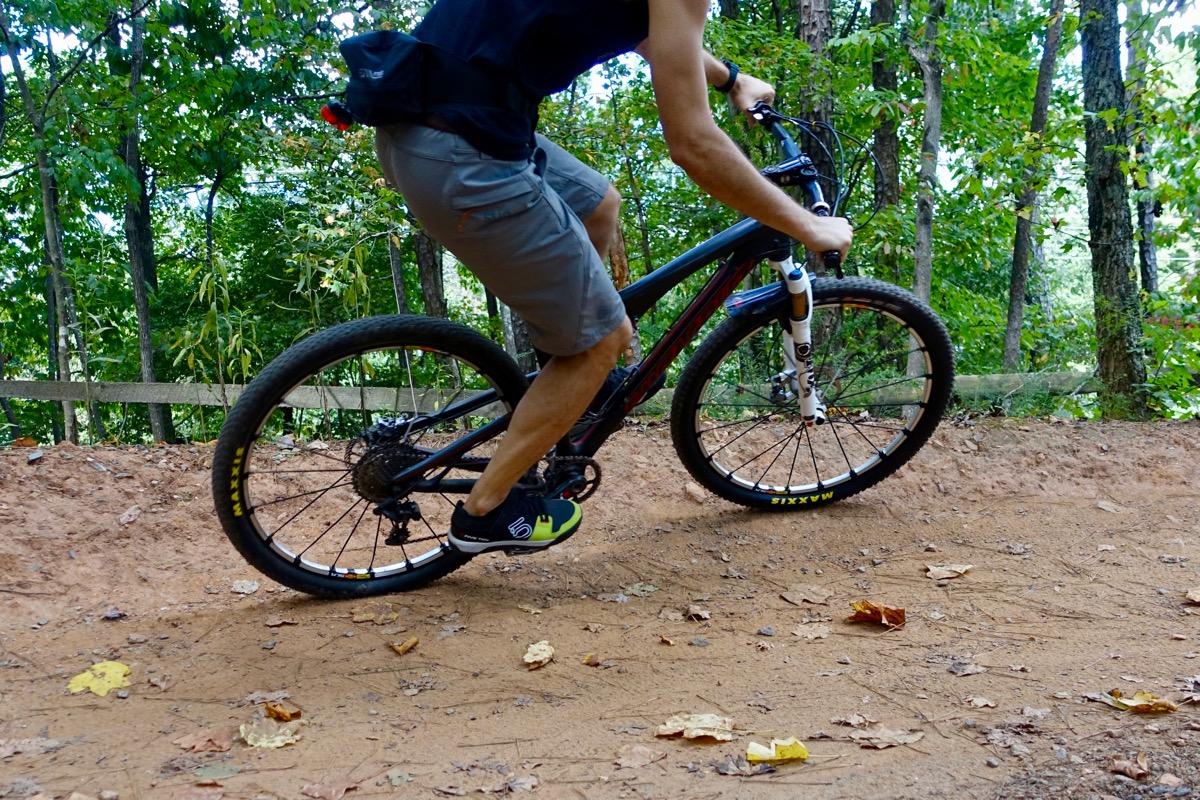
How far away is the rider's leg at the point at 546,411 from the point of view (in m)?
2.50

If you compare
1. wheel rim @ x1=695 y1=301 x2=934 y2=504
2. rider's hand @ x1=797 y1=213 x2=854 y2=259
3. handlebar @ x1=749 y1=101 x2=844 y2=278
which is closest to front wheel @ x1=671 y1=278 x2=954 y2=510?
wheel rim @ x1=695 y1=301 x2=934 y2=504

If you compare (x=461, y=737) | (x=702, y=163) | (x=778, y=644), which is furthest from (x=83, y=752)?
(x=702, y=163)

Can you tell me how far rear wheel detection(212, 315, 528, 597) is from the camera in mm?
2598

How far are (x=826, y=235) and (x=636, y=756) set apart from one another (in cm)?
162

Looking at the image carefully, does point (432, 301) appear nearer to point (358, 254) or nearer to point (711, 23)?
point (711, 23)

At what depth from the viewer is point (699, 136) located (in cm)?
209

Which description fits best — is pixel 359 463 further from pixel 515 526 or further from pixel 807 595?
pixel 807 595

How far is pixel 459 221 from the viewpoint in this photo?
221cm

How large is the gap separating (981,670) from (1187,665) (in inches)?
19.8

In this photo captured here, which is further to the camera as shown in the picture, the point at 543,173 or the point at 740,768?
the point at 543,173

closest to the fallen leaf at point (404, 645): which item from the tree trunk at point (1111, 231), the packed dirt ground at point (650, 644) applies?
the packed dirt ground at point (650, 644)

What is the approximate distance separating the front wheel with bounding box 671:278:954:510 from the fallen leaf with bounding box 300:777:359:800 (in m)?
1.89

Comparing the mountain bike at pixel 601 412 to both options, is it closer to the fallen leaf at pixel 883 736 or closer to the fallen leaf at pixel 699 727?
the fallen leaf at pixel 699 727

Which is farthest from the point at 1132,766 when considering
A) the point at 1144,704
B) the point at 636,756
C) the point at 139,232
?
the point at 139,232
